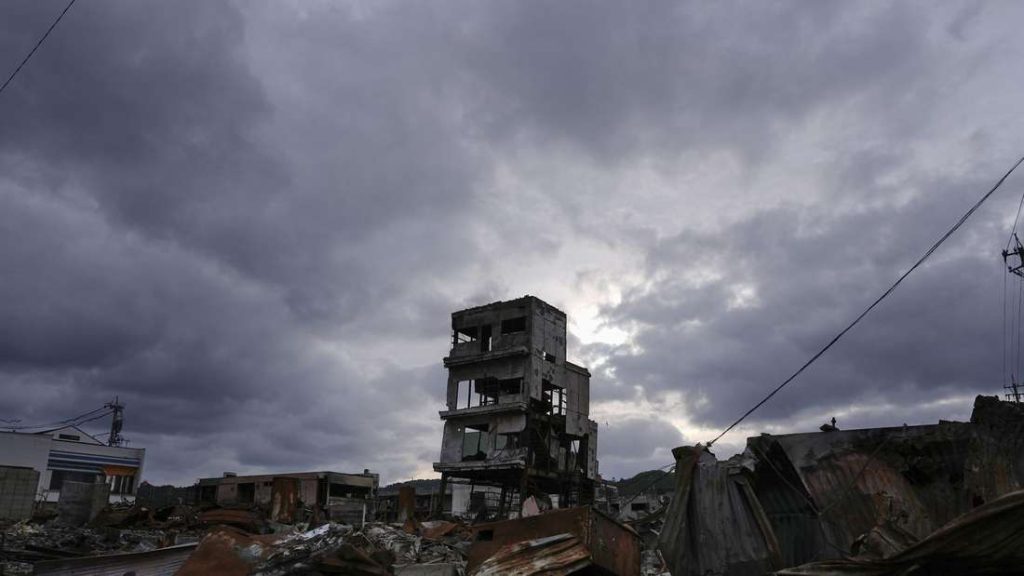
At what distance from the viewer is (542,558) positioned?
1054 cm

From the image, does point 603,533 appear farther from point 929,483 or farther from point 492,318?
point 492,318

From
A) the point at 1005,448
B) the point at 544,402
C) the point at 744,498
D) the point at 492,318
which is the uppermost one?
the point at 492,318

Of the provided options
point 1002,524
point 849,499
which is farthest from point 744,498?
point 1002,524

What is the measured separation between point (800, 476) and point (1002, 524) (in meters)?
4.60

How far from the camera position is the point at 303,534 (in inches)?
467

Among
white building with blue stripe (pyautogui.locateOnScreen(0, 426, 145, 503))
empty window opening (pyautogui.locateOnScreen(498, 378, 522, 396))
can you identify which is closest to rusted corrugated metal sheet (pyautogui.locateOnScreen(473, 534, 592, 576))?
empty window opening (pyautogui.locateOnScreen(498, 378, 522, 396))

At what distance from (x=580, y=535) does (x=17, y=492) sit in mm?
30740

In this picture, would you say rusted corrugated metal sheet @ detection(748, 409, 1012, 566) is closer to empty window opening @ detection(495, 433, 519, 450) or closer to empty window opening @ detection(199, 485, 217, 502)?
empty window opening @ detection(495, 433, 519, 450)

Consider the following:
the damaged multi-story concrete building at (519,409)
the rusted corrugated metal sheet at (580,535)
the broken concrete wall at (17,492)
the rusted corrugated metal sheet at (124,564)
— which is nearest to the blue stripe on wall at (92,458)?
the broken concrete wall at (17,492)

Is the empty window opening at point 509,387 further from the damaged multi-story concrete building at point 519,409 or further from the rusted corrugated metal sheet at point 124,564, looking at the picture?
the rusted corrugated metal sheet at point 124,564

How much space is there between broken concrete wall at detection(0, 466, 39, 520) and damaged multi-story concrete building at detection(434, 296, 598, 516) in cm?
1916

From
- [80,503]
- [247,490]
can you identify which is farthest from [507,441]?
[80,503]

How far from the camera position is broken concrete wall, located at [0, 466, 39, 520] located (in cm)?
3011

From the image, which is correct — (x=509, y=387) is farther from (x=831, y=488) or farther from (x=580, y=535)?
(x=831, y=488)
